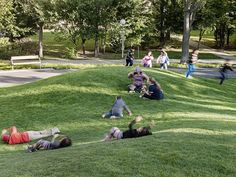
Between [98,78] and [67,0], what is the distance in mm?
25775

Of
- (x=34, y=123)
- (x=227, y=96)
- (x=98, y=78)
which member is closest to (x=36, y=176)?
(x=34, y=123)

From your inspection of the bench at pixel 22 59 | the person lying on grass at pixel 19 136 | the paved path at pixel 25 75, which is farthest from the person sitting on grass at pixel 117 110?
the bench at pixel 22 59

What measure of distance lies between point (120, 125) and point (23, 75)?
16922 millimetres

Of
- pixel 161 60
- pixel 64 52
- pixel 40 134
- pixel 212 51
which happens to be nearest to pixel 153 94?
pixel 40 134

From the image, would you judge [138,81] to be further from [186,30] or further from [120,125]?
[186,30]

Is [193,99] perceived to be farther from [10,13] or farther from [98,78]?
[10,13]

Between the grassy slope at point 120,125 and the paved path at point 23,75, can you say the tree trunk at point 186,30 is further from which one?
the paved path at point 23,75

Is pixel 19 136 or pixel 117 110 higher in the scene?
pixel 117 110

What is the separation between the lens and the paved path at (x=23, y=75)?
2602 centimetres

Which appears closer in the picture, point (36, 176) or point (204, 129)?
point (36, 176)

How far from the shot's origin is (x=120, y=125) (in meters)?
13.7

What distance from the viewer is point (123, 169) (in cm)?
710

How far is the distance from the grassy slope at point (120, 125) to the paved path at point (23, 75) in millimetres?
6051

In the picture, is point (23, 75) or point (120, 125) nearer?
point (120, 125)
